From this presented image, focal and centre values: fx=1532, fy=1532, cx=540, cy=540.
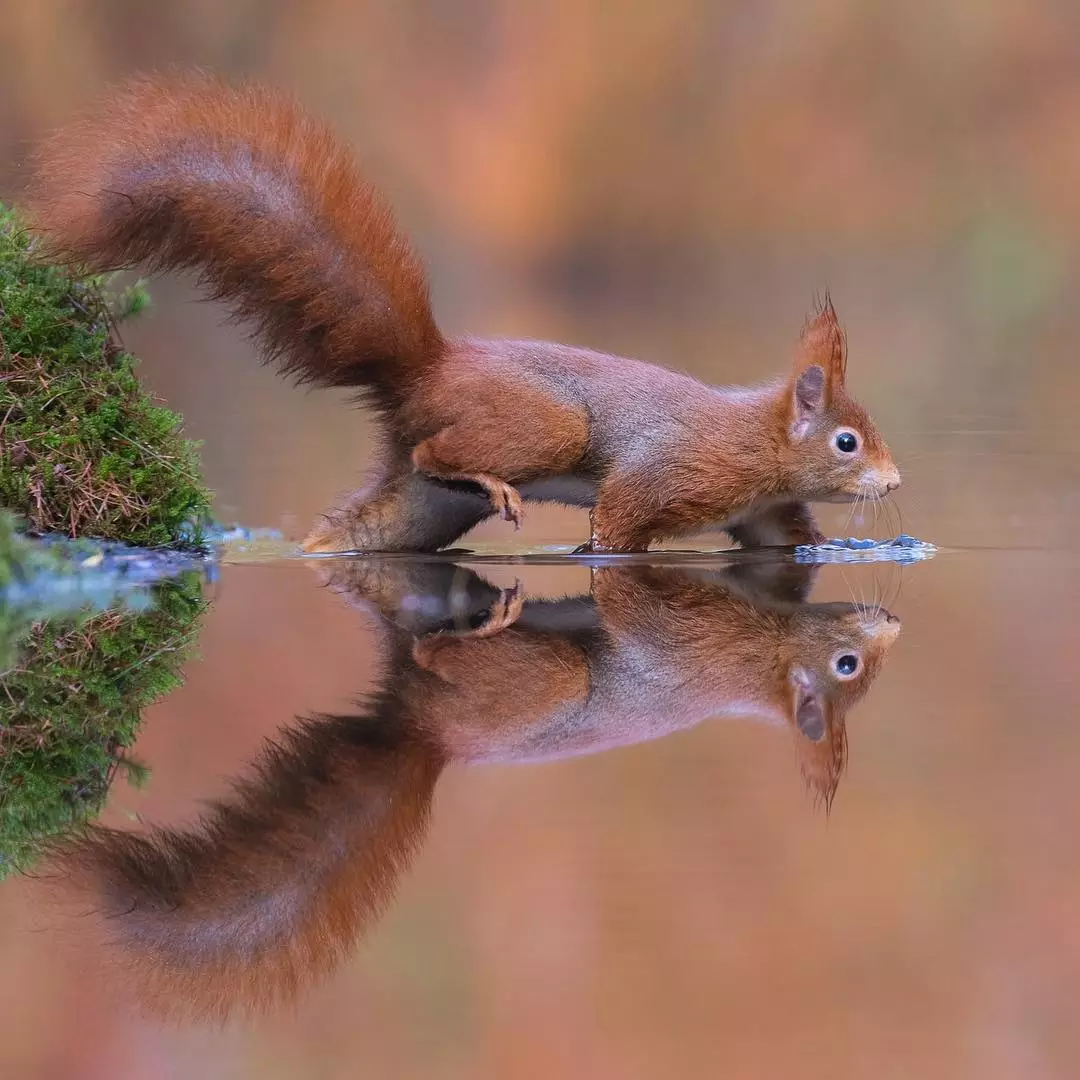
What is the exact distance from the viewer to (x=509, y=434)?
376cm

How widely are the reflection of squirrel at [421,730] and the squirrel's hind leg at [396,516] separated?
318mm

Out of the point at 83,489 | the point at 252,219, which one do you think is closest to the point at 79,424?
the point at 83,489

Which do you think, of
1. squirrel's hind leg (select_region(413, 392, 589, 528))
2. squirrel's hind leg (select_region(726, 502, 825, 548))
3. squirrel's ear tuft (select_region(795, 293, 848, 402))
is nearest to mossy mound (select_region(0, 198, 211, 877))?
squirrel's hind leg (select_region(413, 392, 589, 528))

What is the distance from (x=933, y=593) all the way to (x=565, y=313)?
309 inches

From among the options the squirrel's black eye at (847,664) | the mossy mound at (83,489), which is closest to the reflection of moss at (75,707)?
the mossy mound at (83,489)

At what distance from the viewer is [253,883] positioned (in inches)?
64.1

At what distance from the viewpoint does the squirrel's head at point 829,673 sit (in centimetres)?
202

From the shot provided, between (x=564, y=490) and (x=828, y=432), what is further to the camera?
(x=828, y=432)

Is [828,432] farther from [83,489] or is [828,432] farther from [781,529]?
[83,489]

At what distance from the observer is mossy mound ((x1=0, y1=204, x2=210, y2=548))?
3.49 meters

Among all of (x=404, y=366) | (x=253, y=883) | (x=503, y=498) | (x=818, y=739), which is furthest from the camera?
(x=404, y=366)

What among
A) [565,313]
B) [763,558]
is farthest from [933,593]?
[565,313]

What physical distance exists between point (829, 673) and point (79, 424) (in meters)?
1.90

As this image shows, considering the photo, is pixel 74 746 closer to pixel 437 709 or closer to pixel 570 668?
pixel 437 709
